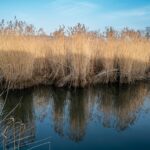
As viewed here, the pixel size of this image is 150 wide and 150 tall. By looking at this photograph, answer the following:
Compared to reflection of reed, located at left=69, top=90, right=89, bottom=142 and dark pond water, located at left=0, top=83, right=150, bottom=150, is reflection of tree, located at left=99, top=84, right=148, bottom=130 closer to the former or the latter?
dark pond water, located at left=0, top=83, right=150, bottom=150

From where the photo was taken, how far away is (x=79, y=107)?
5801mm

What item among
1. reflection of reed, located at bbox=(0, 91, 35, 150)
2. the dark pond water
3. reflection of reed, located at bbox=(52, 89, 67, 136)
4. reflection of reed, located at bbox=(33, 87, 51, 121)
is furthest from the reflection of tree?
reflection of reed, located at bbox=(0, 91, 35, 150)

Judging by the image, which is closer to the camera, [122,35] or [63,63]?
[63,63]

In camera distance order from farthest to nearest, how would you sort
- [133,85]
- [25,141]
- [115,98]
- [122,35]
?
[122,35]
[133,85]
[115,98]
[25,141]

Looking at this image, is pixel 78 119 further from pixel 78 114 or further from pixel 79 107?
pixel 79 107

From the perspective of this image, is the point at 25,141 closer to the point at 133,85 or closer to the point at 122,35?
the point at 133,85

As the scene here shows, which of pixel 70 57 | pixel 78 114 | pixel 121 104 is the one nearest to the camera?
pixel 78 114

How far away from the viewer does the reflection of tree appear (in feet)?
16.1

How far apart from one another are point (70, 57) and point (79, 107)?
2.17 m

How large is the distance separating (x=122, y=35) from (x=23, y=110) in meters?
4.42

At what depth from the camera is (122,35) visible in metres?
8.55

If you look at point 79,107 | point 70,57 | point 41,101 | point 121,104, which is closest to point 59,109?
point 79,107

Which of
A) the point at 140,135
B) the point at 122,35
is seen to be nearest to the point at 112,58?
the point at 122,35

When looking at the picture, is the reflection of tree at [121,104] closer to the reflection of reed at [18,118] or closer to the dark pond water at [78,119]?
the dark pond water at [78,119]
